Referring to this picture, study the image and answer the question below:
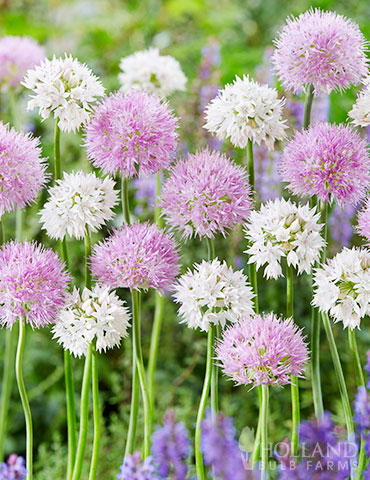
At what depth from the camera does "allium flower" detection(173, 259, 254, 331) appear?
614mm

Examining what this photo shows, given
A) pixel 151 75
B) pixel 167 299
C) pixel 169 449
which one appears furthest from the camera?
pixel 167 299

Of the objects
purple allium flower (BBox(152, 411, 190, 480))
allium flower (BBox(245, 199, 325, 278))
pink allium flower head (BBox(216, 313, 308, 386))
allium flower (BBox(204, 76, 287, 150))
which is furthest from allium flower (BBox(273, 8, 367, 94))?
purple allium flower (BBox(152, 411, 190, 480))

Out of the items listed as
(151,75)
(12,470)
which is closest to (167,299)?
(151,75)

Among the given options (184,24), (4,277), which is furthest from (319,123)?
(184,24)

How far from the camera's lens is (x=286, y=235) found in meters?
0.61

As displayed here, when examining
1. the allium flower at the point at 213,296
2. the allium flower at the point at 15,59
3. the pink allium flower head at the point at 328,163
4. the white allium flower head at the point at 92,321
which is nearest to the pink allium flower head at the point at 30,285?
the white allium flower head at the point at 92,321

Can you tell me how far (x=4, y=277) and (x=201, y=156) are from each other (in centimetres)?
22

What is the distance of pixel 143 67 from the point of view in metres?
0.88

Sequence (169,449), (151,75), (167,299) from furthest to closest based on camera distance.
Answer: (167,299) → (151,75) → (169,449)

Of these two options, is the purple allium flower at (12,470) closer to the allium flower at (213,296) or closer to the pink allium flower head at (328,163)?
the allium flower at (213,296)

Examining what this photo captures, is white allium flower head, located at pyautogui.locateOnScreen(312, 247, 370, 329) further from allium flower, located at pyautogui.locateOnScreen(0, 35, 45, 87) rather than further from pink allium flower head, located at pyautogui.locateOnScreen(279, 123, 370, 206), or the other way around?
allium flower, located at pyautogui.locateOnScreen(0, 35, 45, 87)

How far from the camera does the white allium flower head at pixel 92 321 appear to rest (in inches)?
24.4

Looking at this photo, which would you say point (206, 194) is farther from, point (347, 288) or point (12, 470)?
point (12, 470)

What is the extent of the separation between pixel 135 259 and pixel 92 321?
0.22ft
